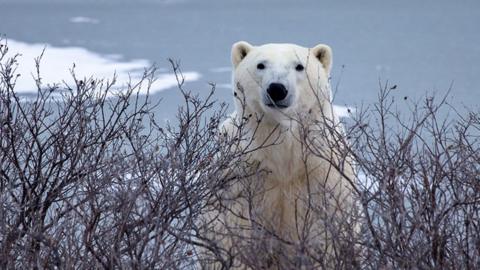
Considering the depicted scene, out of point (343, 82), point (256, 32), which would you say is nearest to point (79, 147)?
point (343, 82)

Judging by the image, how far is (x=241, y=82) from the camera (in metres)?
4.88

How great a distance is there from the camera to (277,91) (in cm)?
460

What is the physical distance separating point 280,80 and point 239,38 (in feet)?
62.1

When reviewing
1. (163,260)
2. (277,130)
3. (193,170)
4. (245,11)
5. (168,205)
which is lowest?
(163,260)

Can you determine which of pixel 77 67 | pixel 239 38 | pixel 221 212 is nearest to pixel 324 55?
pixel 221 212

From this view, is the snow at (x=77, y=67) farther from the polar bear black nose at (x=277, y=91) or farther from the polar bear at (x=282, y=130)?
the polar bear black nose at (x=277, y=91)

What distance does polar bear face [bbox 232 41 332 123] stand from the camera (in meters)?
4.62

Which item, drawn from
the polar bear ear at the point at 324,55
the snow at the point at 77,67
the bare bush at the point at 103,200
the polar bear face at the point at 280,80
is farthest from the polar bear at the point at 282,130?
the snow at the point at 77,67

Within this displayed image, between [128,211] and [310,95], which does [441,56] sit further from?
[128,211]

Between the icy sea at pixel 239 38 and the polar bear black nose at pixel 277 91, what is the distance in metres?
7.34

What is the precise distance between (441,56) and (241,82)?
53.8 ft

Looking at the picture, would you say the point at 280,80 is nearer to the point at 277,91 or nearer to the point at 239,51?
the point at 277,91

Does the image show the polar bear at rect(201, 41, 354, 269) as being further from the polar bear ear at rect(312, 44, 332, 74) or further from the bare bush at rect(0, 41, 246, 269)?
the bare bush at rect(0, 41, 246, 269)

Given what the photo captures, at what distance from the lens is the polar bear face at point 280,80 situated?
4.62 metres
